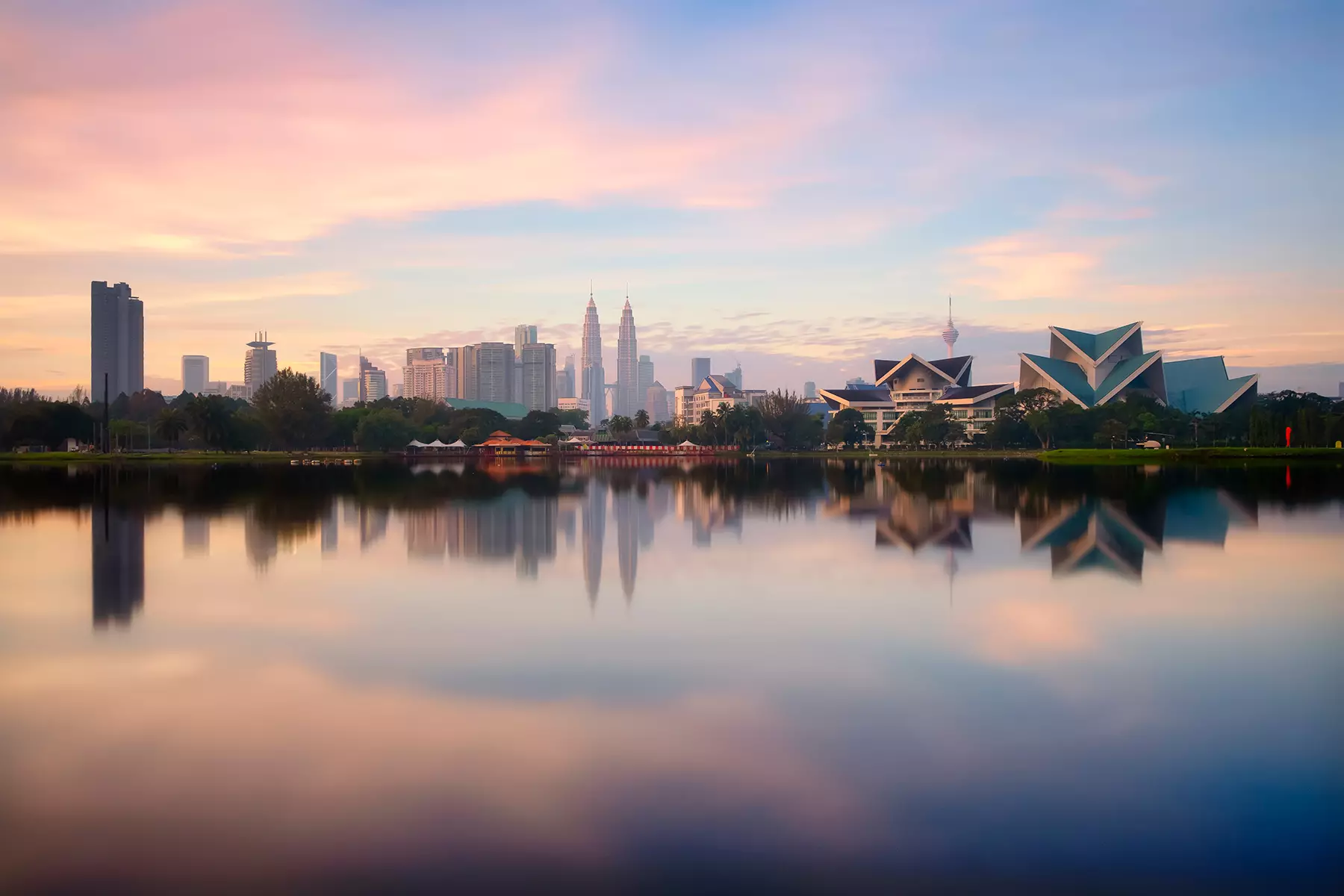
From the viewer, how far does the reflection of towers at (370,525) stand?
16.8m

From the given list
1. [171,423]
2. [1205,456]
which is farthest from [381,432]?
[1205,456]

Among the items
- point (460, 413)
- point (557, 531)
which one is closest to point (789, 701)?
point (557, 531)

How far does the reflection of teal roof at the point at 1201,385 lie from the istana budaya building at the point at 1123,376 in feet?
0.24

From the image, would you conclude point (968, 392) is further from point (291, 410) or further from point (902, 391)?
point (291, 410)

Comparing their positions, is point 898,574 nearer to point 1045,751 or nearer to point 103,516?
point 1045,751

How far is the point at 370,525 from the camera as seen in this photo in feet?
64.2

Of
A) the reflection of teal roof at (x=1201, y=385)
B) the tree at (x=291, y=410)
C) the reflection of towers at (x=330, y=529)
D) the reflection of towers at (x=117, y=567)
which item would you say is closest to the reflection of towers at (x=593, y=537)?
the reflection of towers at (x=330, y=529)

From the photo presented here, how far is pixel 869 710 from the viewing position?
22.9 feet

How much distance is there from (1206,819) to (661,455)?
302 feet

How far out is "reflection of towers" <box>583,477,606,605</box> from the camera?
41.9 feet

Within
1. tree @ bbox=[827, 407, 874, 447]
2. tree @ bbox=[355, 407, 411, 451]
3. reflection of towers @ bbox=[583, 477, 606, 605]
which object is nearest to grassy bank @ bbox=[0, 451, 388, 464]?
tree @ bbox=[355, 407, 411, 451]

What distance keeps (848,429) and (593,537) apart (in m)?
80.9

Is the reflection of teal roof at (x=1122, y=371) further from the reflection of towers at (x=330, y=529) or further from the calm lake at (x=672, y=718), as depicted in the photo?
the reflection of towers at (x=330, y=529)

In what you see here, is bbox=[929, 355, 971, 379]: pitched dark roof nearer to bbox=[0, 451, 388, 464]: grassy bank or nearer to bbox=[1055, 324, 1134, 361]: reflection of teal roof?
bbox=[1055, 324, 1134, 361]: reflection of teal roof
